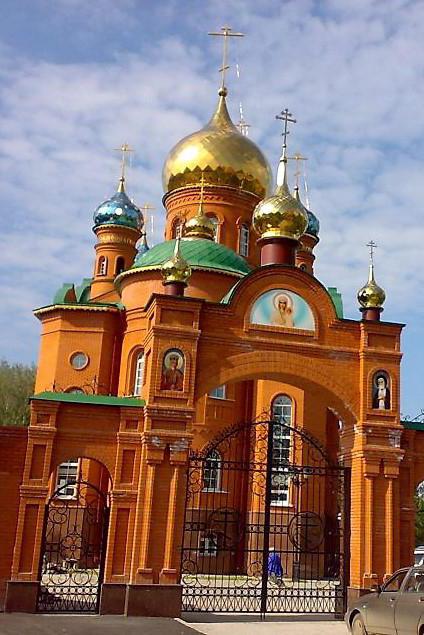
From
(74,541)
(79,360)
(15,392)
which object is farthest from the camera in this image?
(15,392)

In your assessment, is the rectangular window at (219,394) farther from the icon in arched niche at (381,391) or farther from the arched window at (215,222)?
the icon in arched niche at (381,391)

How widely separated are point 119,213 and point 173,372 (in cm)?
1649

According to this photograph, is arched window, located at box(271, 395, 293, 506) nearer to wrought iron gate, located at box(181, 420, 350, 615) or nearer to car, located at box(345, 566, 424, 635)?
wrought iron gate, located at box(181, 420, 350, 615)

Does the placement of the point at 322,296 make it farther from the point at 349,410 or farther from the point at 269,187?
the point at 269,187

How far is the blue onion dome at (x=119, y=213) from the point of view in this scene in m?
27.1

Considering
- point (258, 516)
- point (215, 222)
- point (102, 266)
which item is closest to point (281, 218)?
point (258, 516)

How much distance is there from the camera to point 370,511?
11633 millimetres

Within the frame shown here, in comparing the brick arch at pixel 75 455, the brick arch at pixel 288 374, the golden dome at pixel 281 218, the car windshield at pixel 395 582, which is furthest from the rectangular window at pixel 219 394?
the car windshield at pixel 395 582

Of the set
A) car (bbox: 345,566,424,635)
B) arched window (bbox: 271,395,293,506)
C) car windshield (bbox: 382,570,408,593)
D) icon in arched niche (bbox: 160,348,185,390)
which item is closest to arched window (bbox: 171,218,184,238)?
arched window (bbox: 271,395,293,506)

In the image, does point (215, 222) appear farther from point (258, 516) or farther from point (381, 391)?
point (381, 391)

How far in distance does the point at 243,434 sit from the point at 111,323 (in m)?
5.09

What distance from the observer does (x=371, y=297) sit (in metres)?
12.7

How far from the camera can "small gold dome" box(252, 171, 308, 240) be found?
13688mm

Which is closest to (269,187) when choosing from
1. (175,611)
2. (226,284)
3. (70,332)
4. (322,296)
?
(226,284)
